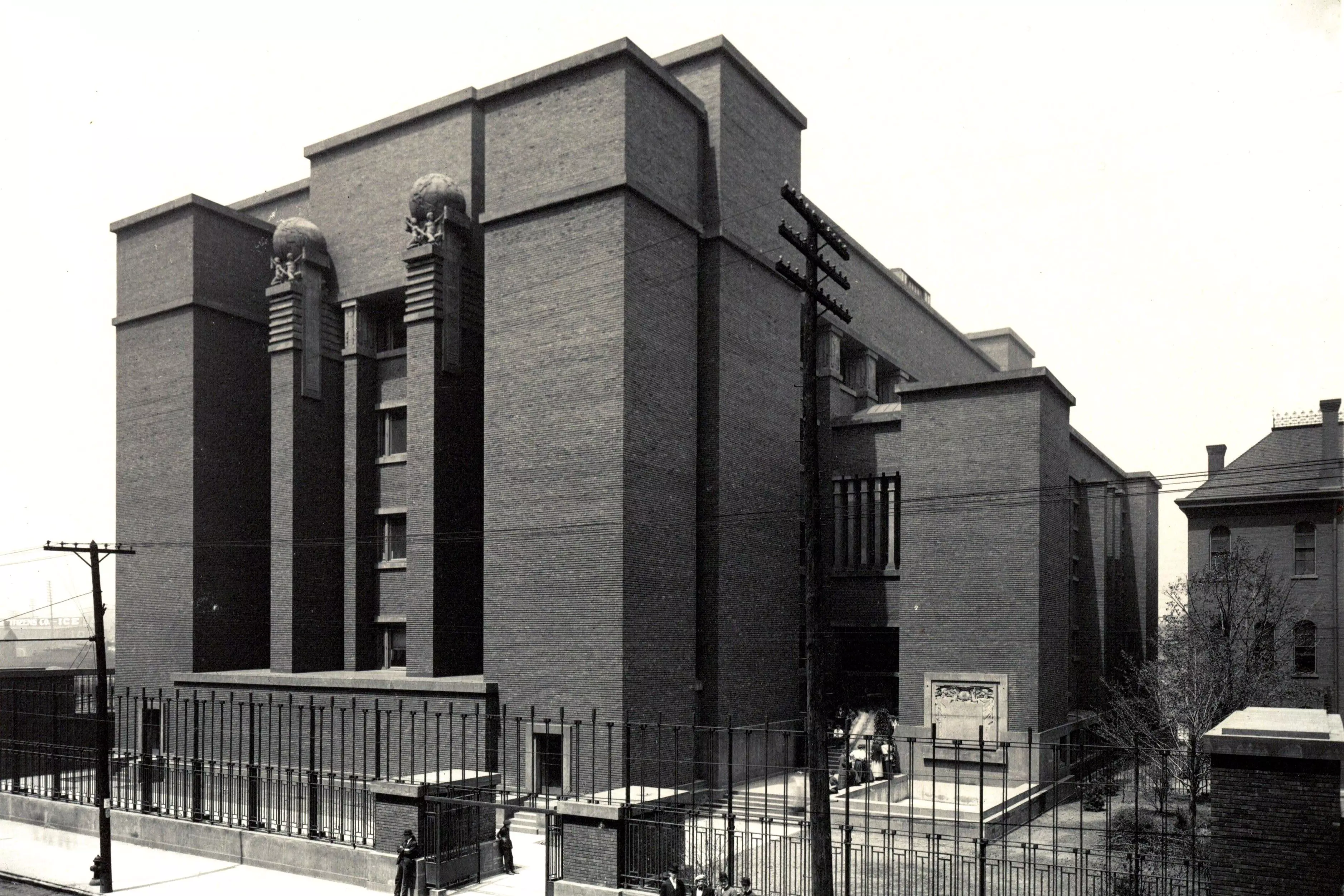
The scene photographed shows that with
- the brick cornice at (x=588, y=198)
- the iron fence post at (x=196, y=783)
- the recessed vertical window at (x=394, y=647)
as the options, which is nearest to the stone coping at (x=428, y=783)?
the iron fence post at (x=196, y=783)

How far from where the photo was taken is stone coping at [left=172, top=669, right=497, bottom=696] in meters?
28.5

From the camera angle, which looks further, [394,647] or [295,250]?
[295,250]

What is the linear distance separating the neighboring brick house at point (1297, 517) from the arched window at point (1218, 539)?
0.10ft

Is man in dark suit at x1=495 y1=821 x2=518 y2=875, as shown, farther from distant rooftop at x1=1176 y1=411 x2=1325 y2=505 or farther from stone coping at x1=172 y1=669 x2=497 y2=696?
distant rooftop at x1=1176 y1=411 x2=1325 y2=505

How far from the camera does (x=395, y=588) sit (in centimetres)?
3425

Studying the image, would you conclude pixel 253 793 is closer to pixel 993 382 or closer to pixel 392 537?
pixel 392 537

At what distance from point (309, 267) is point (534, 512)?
13.1m

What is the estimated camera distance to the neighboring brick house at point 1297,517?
39.9 meters

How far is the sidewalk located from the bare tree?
43.6 feet

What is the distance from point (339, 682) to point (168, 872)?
28.1 feet

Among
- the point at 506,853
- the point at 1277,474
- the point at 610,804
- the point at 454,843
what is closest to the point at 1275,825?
the point at 610,804

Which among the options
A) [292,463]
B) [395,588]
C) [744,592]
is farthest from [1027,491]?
[292,463]

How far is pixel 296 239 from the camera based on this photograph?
1367 inches

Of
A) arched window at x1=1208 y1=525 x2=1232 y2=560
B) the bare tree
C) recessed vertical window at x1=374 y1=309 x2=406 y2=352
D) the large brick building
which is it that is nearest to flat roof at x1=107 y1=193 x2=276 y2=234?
the large brick building
